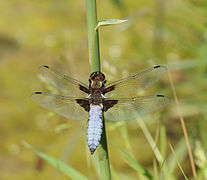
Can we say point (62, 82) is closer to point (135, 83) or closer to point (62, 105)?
point (62, 105)

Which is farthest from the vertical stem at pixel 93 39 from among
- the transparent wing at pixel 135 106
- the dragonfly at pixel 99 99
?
the transparent wing at pixel 135 106

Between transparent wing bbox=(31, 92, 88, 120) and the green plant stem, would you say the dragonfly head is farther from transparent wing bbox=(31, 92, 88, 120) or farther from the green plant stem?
the green plant stem

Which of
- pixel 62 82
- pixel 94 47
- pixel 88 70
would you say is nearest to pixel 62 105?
pixel 62 82

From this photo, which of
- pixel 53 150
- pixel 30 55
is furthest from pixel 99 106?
pixel 30 55

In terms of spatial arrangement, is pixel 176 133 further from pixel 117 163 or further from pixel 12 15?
pixel 12 15

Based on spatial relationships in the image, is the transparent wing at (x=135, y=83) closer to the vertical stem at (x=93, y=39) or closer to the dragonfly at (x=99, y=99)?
the dragonfly at (x=99, y=99)

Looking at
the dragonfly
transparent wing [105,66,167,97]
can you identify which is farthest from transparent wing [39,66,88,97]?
transparent wing [105,66,167,97]

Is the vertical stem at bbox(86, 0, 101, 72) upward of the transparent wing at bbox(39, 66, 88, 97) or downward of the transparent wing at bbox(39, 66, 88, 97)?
→ downward
